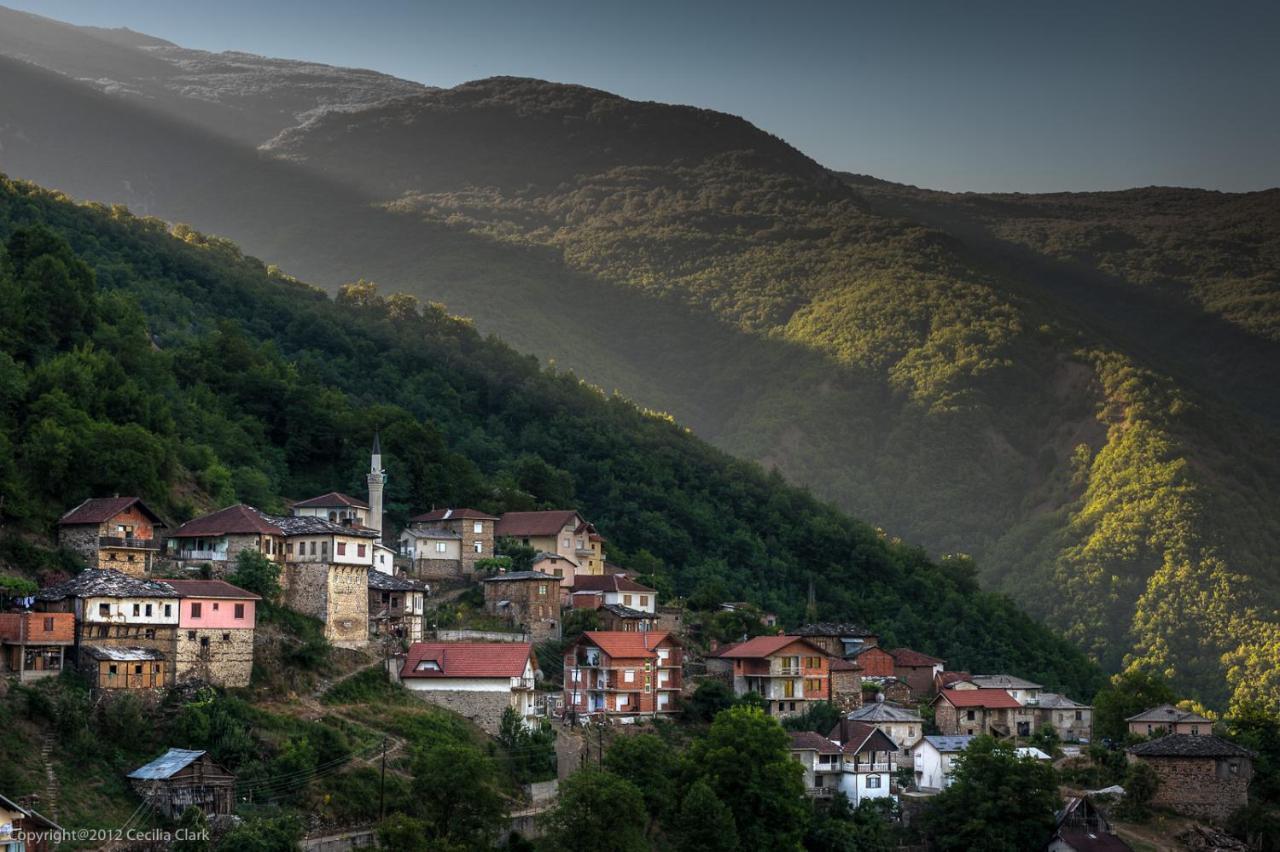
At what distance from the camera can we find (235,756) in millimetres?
59281

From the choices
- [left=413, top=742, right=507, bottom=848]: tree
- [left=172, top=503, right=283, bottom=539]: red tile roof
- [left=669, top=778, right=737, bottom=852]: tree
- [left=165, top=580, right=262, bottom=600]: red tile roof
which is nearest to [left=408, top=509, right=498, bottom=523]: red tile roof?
[left=172, top=503, right=283, bottom=539]: red tile roof

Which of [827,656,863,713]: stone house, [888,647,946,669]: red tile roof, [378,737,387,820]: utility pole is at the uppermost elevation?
[888,647,946,669]: red tile roof

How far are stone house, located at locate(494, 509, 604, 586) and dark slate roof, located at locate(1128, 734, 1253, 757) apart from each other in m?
31.1

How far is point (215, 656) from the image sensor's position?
63969 millimetres

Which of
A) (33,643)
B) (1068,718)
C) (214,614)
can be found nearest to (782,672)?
(1068,718)

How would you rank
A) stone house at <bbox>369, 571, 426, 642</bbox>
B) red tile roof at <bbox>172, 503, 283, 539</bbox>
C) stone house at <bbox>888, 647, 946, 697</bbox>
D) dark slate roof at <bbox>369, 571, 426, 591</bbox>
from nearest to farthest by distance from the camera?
red tile roof at <bbox>172, 503, 283, 539</bbox>
stone house at <bbox>369, 571, 426, 642</bbox>
dark slate roof at <bbox>369, 571, 426, 591</bbox>
stone house at <bbox>888, 647, 946, 697</bbox>

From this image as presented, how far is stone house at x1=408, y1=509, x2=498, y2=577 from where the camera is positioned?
9100 centimetres

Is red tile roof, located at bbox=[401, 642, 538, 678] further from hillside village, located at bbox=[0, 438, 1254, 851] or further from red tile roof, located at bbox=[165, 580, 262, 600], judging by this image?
red tile roof, located at bbox=[165, 580, 262, 600]

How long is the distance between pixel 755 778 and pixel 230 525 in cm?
2385

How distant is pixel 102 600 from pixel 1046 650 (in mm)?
78144

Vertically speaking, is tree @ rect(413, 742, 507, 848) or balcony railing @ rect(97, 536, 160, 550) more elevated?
balcony railing @ rect(97, 536, 160, 550)

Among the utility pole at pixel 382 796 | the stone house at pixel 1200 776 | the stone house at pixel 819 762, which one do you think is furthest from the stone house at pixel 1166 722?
the utility pole at pixel 382 796

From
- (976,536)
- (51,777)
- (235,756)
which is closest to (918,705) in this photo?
(235,756)

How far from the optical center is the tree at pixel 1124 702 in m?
94.0
